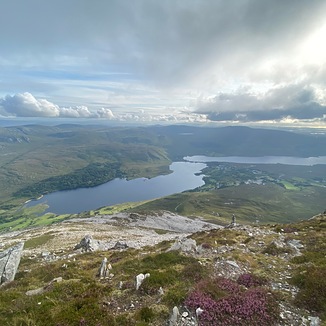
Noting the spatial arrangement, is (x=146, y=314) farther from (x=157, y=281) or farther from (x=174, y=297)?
(x=157, y=281)

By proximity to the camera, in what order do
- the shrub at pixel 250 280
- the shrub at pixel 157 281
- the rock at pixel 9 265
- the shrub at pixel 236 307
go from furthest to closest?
1. the rock at pixel 9 265
2. the shrub at pixel 250 280
3. the shrub at pixel 157 281
4. the shrub at pixel 236 307

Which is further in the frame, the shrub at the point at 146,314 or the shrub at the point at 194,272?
the shrub at the point at 194,272

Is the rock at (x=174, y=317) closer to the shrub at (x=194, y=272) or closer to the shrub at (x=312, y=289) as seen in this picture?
the shrub at (x=194, y=272)

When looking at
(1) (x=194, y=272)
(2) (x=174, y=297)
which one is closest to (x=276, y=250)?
(1) (x=194, y=272)

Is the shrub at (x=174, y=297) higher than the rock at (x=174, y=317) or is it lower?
lower

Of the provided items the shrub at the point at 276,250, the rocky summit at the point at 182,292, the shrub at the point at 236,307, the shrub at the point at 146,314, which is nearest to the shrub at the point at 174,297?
the rocky summit at the point at 182,292

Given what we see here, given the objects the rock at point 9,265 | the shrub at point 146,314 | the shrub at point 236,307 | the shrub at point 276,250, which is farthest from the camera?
the shrub at point 276,250

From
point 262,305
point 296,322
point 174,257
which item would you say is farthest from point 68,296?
point 296,322

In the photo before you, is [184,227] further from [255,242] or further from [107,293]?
[107,293]

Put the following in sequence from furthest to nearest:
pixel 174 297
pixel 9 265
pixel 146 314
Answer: pixel 9 265
pixel 174 297
pixel 146 314
